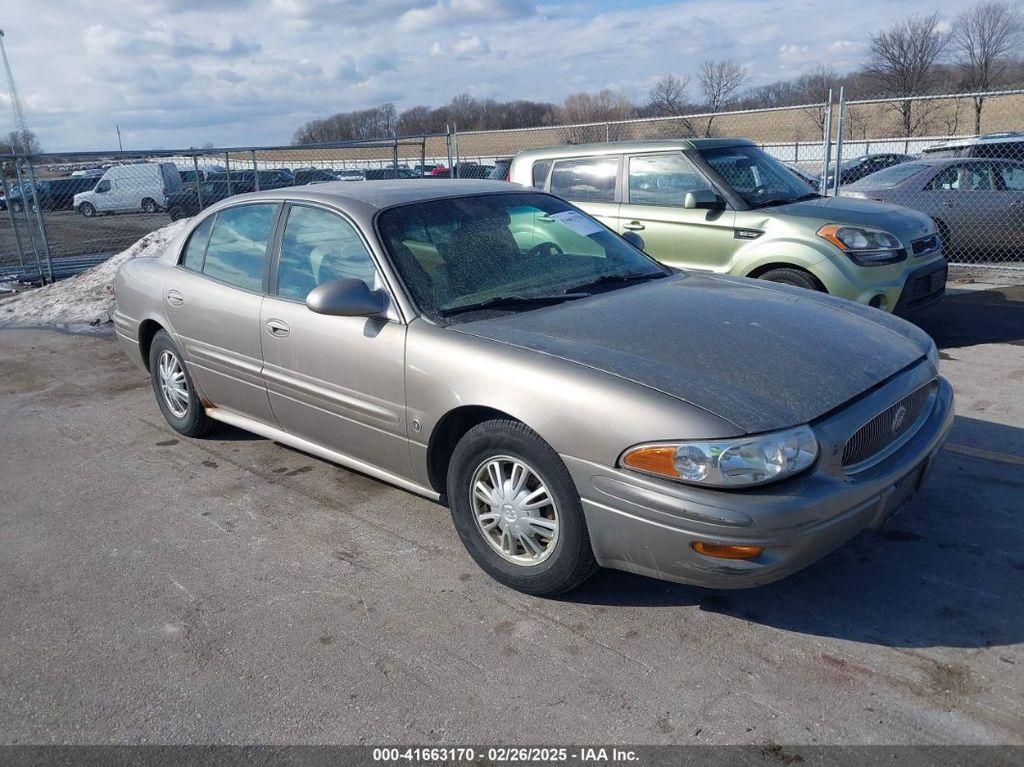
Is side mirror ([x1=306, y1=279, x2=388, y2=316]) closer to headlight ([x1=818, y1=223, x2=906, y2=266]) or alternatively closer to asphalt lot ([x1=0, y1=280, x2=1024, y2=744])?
asphalt lot ([x1=0, y1=280, x2=1024, y2=744])

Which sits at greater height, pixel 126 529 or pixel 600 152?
pixel 600 152

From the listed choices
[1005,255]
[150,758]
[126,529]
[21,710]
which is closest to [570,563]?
[150,758]

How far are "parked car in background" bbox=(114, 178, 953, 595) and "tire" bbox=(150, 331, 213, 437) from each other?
28cm

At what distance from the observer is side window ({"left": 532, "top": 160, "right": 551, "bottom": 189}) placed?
796cm

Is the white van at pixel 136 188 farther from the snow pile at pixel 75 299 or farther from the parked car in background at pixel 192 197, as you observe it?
the snow pile at pixel 75 299

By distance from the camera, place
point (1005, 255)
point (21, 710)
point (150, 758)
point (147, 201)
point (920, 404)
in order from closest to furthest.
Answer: point (150, 758) < point (21, 710) < point (920, 404) < point (1005, 255) < point (147, 201)

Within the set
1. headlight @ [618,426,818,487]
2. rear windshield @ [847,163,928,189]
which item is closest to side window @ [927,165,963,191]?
rear windshield @ [847,163,928,189]

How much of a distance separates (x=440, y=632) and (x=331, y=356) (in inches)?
57.8

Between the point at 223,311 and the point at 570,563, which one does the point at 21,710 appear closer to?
the point at 570,563

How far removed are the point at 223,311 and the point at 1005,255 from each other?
9777 millimetres

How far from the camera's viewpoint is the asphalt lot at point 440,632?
2.65 meters

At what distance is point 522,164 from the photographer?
8117mm

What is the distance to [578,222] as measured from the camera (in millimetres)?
4578

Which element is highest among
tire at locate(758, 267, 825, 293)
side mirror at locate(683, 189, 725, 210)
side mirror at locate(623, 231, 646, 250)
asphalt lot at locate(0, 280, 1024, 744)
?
side mirror at locate(683, 189, 725, 210)
